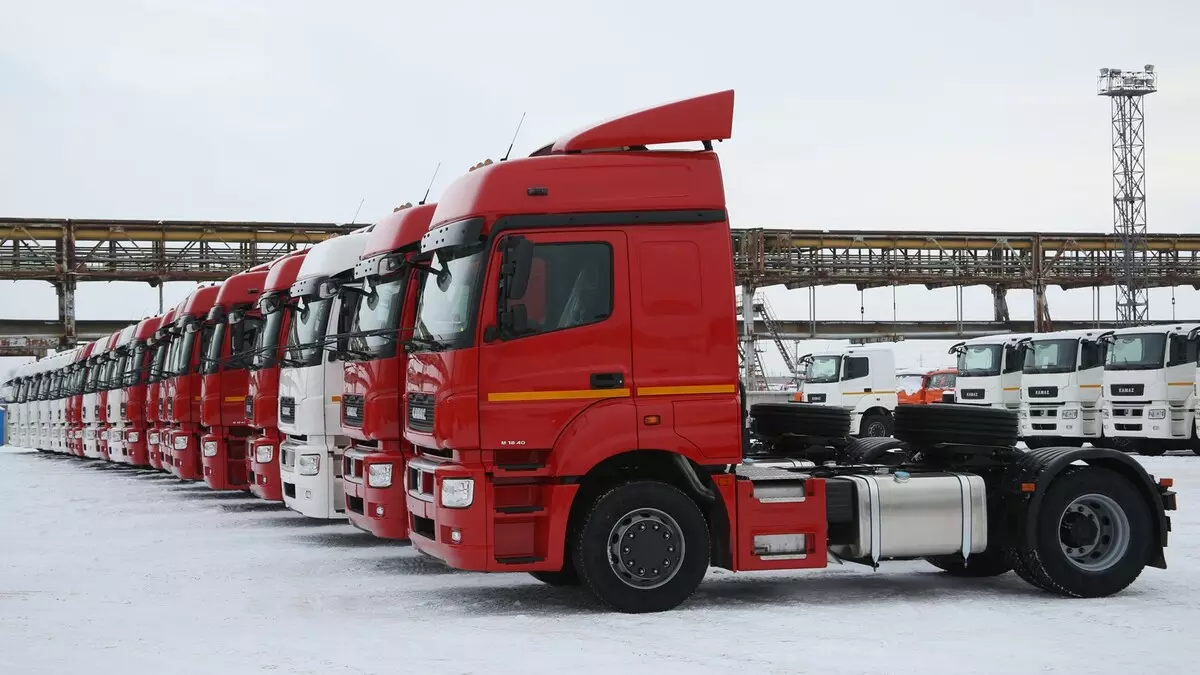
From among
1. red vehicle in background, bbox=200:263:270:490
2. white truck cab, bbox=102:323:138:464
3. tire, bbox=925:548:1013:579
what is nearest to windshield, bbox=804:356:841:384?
white truck cab, bbox=102:323:138:464

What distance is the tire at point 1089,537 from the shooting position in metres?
9.70

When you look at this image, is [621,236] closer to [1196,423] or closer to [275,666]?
[275,666]

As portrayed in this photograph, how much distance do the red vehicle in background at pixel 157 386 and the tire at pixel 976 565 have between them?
13602 mm

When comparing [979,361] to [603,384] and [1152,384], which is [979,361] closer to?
[1152,384]

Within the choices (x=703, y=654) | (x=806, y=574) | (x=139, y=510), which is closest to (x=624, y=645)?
(x=703, y=654)

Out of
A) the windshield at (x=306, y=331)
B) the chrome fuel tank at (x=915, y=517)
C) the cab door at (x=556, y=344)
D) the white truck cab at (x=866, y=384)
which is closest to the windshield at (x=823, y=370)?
the white truck cab at (x=866, y=384)

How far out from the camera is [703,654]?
7625 millimetres

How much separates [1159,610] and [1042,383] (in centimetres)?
2134

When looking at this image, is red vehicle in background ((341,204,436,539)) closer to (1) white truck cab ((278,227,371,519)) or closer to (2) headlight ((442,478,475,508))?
(1) white truck cab ((278,227,371,519))

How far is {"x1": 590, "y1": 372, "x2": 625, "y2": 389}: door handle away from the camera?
8.90 metres

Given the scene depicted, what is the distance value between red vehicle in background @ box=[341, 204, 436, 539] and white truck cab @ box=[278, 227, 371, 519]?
118 centimetres

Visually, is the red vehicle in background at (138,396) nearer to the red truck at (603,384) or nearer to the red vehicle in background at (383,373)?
the red vehicle in background at (383,373)

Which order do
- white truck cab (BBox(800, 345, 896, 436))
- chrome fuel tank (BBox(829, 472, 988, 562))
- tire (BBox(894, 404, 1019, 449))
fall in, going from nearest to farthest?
chrome fuel tank (BBox(829, 472, 988, 562)) < tire (BBox(894, 404, 1019, 449)) < white truck cab (BBox(800, 345, 896, 436))

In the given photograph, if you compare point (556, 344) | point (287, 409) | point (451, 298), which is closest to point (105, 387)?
point (287, 409)
